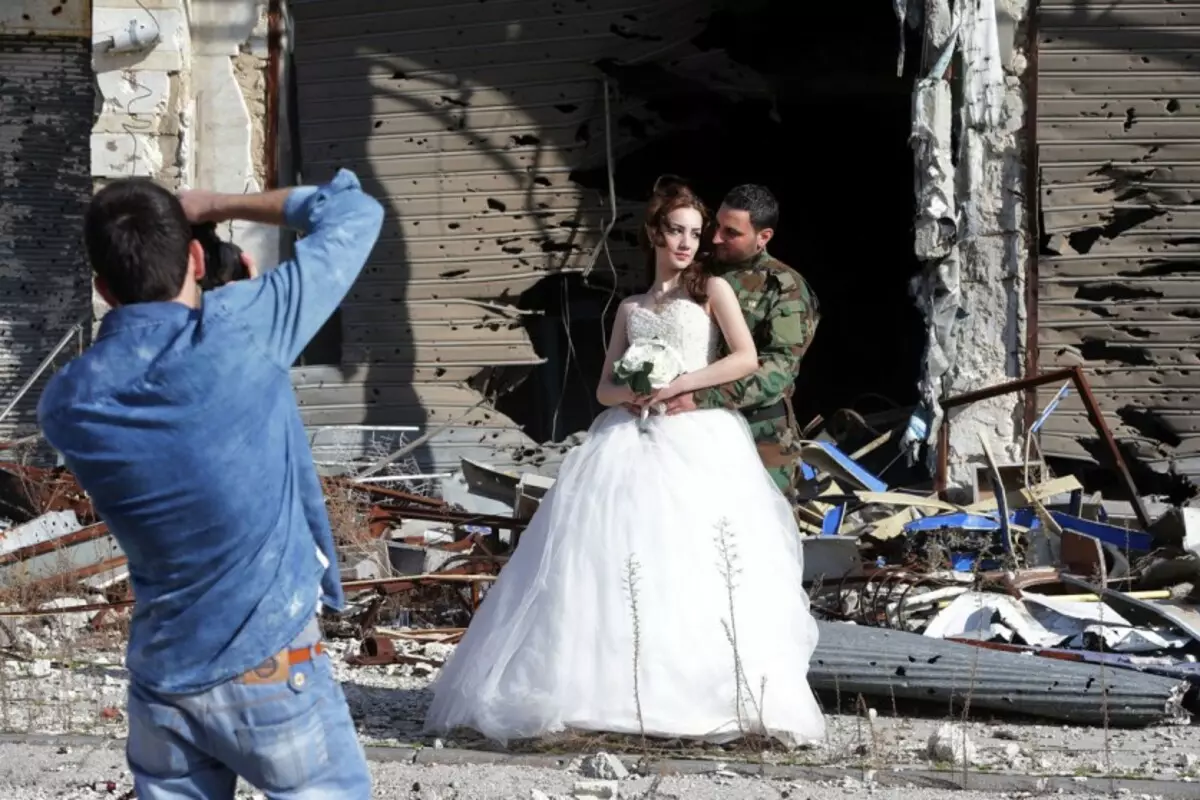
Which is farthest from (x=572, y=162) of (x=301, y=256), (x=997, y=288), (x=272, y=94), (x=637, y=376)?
(x=301, y=256)

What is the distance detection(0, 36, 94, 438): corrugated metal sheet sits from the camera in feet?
34.2

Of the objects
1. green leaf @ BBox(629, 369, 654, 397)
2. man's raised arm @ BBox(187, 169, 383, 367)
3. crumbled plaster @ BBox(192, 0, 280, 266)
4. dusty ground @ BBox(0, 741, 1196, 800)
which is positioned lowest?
dusty ground @ BBox(0, 741, 1196, 800)

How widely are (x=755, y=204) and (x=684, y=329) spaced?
0.55 metres

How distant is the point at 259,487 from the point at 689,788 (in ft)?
6.98

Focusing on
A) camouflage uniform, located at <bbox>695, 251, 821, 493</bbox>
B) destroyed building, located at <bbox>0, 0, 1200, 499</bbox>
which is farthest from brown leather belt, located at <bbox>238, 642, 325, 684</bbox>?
destroyed building, located at <bbox>0, 0, 1200, 499</bbox>

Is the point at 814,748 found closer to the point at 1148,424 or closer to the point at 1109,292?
the point at 1148,424

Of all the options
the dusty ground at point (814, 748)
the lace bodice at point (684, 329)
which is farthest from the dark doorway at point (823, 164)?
the dusty ground at point (814, 748)

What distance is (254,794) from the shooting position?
4562 millimetres

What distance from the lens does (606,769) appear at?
182 inches

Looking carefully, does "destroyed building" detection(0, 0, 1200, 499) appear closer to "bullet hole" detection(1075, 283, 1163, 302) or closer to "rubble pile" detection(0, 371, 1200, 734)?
"bullet hole" detection(1075, 283, 1163, 302)

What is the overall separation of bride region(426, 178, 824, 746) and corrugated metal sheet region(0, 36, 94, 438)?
6134 mm

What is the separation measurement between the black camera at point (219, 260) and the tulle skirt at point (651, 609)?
209cm

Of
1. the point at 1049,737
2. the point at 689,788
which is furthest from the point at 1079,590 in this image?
the point at 689,788

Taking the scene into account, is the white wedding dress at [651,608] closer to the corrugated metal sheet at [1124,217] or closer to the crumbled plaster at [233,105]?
the corrugated metal sheet at [1124,217]
